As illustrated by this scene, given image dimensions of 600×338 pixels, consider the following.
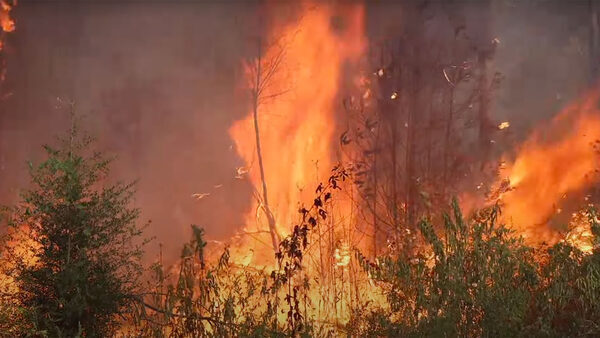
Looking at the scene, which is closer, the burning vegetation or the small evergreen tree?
the small evergreen tree

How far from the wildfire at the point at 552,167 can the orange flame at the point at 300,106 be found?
236cm

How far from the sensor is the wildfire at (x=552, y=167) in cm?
721

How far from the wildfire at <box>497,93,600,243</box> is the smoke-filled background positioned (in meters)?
0.21

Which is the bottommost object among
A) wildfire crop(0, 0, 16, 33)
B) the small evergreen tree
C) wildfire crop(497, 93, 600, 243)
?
the small evergreen tree

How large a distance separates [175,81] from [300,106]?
1582 mm

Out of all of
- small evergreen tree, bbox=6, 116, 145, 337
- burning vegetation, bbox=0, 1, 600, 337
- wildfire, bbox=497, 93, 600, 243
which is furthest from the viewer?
wildfire, bbox=497, 93, 600, 243

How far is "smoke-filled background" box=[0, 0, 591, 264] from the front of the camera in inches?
281

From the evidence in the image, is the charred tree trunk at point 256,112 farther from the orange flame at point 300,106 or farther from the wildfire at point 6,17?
the wildfire at point 6,17

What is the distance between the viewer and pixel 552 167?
24.0 ft

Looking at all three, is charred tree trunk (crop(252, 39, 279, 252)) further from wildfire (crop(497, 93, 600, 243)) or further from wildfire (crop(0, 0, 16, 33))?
wildfire (crop(0, 0, 16, 33))

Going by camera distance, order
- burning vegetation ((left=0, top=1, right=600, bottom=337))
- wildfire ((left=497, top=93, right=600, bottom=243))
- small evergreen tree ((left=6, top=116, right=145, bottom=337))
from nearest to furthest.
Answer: small evergreen tree ((left=6, top=116, right=145, bottom=337)) → burning vegetation ((left=0, top=1, right=600, bottom=337)) → wildfire ((left=497, top=93, right=600, bottom=243))

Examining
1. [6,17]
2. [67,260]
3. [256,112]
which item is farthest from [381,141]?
[6,17]

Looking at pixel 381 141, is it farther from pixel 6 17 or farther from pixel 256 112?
pixel 6 17

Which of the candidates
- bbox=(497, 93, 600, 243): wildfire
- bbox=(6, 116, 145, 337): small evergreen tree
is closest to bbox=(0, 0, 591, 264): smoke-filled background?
bbox=(497, 93, 600, 243): wildfire
